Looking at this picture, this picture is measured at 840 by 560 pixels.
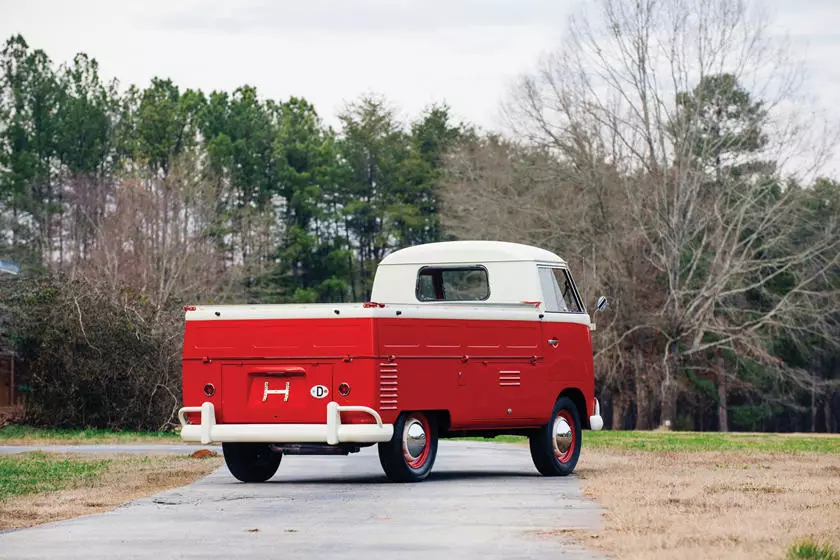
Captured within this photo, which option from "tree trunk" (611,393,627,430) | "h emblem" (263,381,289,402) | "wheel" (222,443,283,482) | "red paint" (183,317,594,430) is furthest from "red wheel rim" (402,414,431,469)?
"tree trunk" (611,393,627,430)

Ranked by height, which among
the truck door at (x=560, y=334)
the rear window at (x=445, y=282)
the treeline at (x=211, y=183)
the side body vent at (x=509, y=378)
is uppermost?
the treeline at (x=211, y=183)

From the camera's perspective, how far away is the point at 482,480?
1836 cm

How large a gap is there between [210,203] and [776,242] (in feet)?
89.4

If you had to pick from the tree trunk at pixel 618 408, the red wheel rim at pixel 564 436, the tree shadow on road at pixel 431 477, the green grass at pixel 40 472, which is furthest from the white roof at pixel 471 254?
the tree trunk at pixel 618 408

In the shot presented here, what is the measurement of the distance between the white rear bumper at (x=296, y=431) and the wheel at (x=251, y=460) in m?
0.67

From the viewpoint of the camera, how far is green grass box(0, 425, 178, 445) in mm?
31141

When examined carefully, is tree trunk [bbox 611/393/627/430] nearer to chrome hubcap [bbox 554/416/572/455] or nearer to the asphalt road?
chrome hubcap [bbox 554/416/572/455]

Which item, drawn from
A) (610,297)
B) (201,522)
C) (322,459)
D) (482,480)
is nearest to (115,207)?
(610,297)

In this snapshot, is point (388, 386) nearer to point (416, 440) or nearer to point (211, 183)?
point (416, 440)

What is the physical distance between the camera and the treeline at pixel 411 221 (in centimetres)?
3712

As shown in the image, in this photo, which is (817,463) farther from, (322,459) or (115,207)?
(115,207)

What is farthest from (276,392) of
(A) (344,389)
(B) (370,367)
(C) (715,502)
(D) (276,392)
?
(C) (715,502)

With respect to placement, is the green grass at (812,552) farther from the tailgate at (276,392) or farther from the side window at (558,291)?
the side window at (558,291)

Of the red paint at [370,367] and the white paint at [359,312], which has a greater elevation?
the white paint at [359,312]
